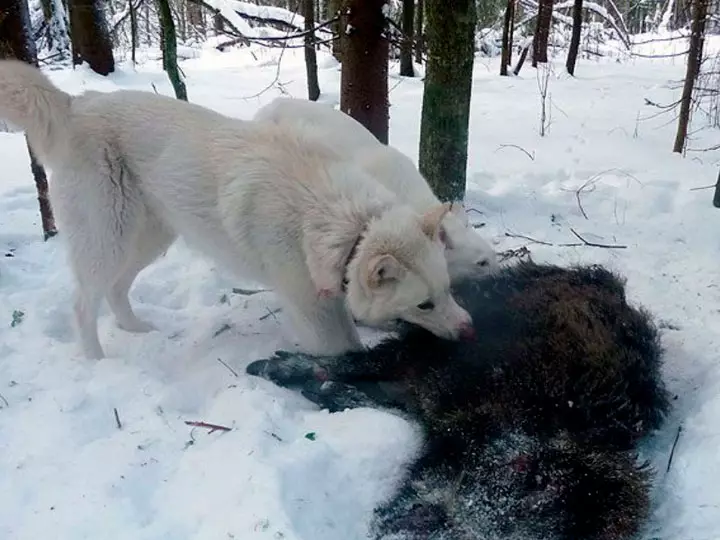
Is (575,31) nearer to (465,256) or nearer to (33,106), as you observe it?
(465,256)

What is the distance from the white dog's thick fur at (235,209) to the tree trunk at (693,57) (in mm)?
5115

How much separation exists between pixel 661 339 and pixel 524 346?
0.88 metres

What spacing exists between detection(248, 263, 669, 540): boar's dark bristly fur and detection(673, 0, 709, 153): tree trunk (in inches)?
184

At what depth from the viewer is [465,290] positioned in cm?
358

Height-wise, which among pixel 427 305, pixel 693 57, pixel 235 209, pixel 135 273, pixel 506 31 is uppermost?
pixel 506 31

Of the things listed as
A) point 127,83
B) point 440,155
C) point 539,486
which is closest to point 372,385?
point 539,486

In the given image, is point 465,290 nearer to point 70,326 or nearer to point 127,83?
point 70,326

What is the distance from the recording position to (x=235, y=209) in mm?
3385

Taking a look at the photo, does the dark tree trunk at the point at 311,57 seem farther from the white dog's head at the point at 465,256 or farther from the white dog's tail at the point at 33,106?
the white dog's head at the point at 465,256

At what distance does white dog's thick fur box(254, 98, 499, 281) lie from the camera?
3707mm

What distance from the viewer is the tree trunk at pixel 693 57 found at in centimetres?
674

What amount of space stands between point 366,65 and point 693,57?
152 inches

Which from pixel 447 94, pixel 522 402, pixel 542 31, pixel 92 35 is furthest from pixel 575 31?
pixel 522 402

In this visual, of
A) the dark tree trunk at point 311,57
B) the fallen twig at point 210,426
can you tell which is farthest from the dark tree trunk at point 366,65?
the dark tree trunk at point 311,57
